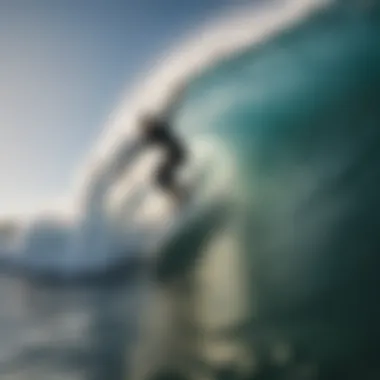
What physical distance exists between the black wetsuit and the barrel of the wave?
3 cm

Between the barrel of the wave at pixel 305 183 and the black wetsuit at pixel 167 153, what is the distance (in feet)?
0.10

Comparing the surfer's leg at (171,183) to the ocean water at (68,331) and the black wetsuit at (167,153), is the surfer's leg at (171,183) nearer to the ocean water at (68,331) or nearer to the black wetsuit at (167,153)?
the black wetsuit at (167,153)

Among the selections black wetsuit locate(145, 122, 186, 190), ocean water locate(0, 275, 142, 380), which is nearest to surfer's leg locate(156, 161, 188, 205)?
black wetsuit locate(145, 122, 186, 190)

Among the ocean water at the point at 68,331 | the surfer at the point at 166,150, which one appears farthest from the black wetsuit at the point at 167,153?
the ocean water at the point at 68,331

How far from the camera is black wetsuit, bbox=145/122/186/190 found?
1.17 metres

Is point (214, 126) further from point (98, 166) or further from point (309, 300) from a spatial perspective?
point (309, 300)

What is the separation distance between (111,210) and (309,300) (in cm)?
35

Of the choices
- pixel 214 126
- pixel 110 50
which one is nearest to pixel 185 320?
pixel 214 126

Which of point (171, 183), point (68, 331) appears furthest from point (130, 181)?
point (68, 331)

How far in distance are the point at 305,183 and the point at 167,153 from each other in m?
0.23

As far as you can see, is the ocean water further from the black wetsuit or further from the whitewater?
the black wetsuit

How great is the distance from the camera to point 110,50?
122cm

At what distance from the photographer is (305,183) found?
44.6 inches

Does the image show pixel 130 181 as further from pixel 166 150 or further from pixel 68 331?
pixel 68 331
